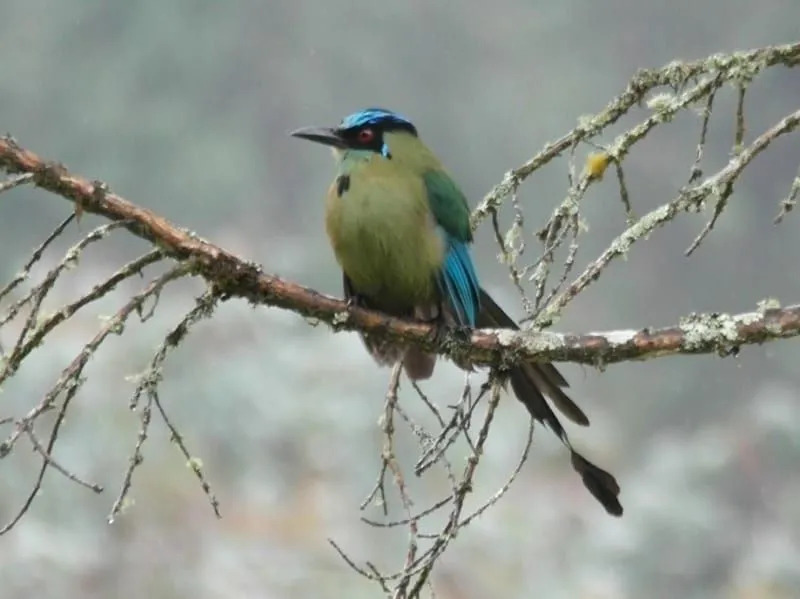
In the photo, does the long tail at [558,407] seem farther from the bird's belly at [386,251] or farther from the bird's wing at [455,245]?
the bird's belly at [386,251]

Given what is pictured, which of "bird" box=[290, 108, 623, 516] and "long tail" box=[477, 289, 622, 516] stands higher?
"bird" box=[290, 108, 623, 516]

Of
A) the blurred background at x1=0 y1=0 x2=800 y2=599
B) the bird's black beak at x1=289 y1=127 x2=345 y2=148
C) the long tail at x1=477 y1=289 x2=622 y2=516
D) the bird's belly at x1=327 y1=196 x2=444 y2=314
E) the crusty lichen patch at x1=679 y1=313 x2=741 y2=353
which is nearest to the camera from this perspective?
the crusty lichen patch at x1=679 y1=313 x2=741 y2=353

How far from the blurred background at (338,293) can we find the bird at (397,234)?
2039 mm

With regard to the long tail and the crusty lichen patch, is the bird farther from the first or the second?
the crusty lichen patch

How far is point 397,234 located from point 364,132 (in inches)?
9.9

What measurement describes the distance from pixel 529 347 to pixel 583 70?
319 cm

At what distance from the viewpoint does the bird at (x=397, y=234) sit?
6.86 feet

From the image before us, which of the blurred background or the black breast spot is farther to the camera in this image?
the blurred background

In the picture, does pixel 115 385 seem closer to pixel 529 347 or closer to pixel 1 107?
pixel 1 107

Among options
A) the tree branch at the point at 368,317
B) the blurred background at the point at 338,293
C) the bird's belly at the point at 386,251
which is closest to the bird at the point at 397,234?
the bird's belly at the point at 386,251

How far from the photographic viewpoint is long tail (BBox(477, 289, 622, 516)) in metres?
1.87

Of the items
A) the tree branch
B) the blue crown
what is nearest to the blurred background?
the blue crown

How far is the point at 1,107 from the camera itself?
4703 mm

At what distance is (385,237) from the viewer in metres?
2.09
